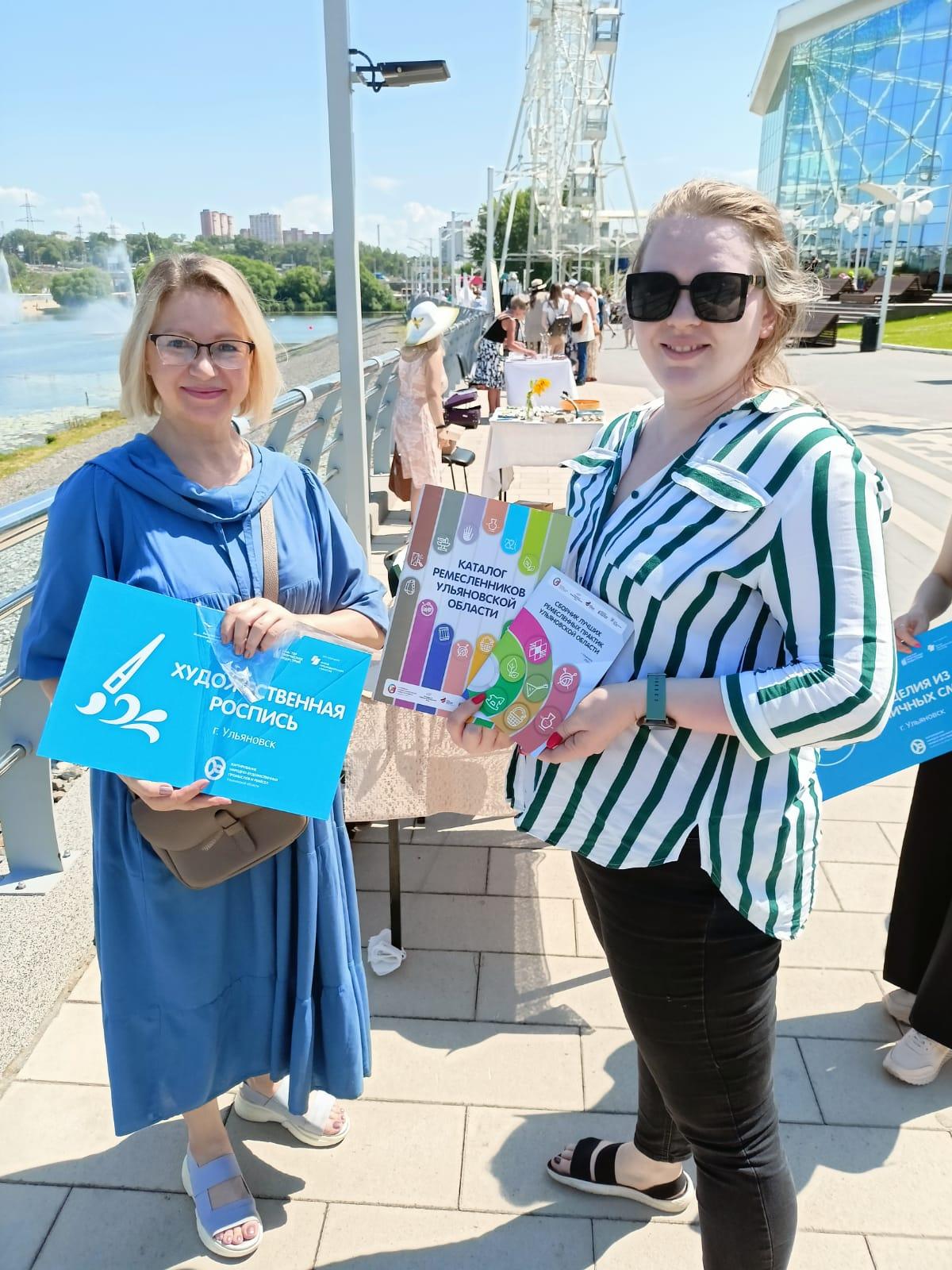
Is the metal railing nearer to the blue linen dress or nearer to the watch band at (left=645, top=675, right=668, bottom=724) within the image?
the blue linen dress

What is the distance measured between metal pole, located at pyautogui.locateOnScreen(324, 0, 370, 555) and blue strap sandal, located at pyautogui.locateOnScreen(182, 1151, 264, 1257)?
2.65 metres

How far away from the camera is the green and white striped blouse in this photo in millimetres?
1120

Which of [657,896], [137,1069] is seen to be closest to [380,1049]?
[137,1069]

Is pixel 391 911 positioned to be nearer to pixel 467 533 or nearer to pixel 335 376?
pixel 467 533

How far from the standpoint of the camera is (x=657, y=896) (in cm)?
133

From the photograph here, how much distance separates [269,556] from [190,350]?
1.26 ft

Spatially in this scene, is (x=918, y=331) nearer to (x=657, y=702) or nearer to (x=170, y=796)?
(x=657, y=702)

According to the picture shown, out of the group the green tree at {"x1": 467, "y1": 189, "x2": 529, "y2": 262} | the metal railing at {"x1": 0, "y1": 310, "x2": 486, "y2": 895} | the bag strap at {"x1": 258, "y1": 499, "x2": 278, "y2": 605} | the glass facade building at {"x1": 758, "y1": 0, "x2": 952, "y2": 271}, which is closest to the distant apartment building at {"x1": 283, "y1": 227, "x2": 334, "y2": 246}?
the metal railing at {"x1": 0, "y1": 310, "x2": 486, "y2": 895}

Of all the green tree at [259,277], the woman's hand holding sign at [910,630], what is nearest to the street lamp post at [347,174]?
the green tree at [259,277]

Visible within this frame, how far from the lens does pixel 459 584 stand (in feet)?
4.40

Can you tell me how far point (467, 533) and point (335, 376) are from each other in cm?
378

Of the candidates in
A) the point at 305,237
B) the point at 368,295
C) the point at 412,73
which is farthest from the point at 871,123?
the point at 305,237

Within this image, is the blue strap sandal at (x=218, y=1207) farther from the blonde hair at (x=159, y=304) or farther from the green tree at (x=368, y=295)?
the green tree at (x=368, y=295)

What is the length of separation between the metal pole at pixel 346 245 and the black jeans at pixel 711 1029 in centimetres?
292
